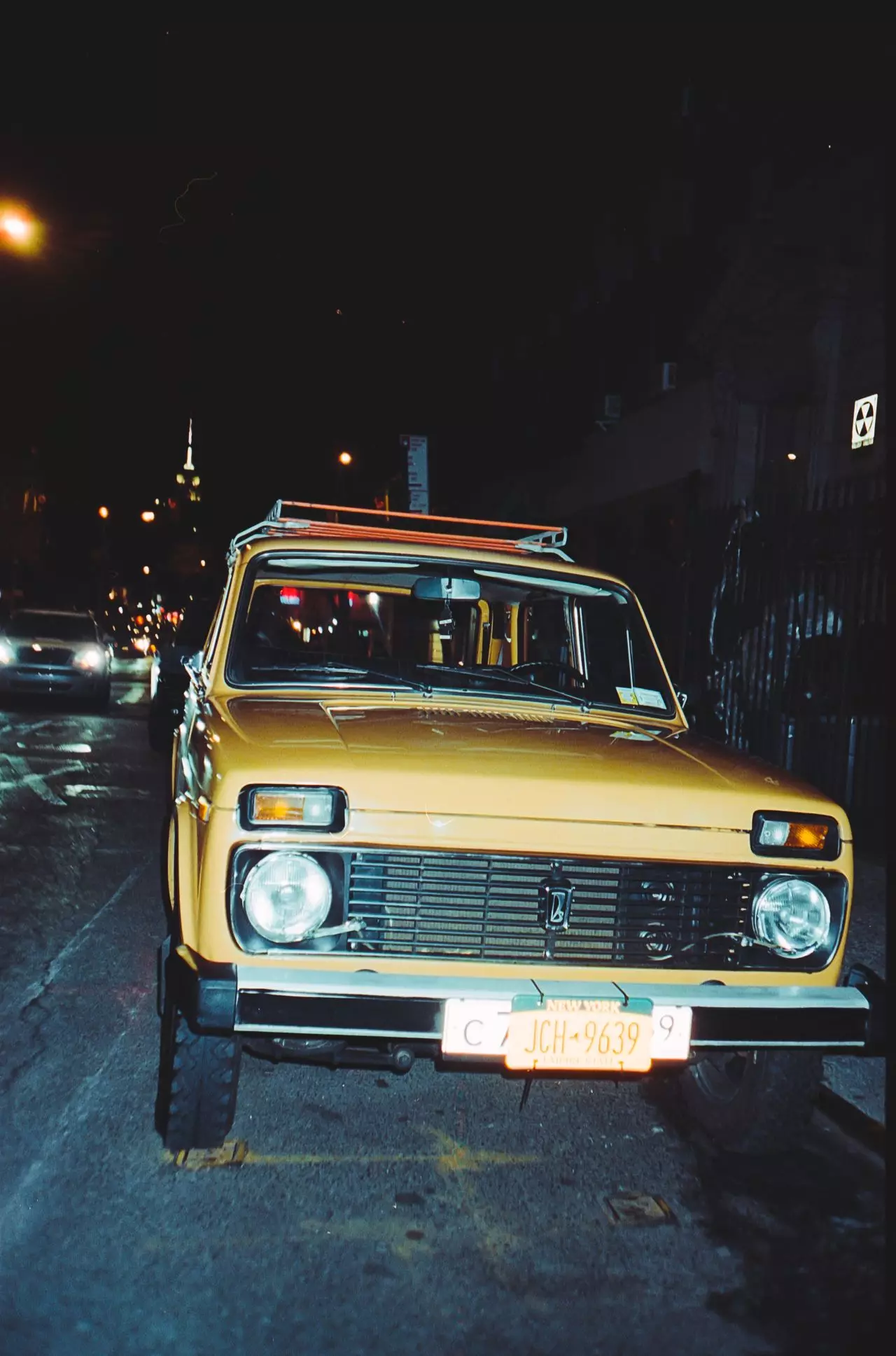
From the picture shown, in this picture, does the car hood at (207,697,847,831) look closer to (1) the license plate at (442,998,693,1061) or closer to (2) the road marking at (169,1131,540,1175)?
(1) the license plate at (442,998,693,1061)

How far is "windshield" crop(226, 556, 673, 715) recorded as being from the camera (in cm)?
445

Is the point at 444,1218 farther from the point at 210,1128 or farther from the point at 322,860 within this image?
the point at 322,860

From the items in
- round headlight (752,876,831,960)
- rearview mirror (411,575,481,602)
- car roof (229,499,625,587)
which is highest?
car roof (229,499,625,587)

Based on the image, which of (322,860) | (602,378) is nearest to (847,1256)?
(322,860)

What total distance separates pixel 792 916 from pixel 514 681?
1.55m

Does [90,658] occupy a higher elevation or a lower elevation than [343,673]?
lower

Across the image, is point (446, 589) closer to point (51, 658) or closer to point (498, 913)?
point (498, 913)

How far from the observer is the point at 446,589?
15.1 ft

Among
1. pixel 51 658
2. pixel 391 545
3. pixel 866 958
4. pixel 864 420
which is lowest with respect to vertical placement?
pixel 866 958

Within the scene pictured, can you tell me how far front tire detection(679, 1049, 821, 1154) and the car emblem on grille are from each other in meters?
0.78

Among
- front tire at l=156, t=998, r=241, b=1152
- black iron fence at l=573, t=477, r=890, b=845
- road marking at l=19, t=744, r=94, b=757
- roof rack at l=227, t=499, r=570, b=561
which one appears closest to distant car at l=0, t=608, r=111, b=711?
road marking at l=19, t=744, r=94, b=757

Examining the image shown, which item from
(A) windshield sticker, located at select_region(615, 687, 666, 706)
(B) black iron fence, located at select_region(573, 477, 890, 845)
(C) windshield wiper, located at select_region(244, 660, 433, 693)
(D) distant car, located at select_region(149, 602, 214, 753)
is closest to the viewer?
(C) windshield wiper, located at select_region(244, 660, 433, 693)

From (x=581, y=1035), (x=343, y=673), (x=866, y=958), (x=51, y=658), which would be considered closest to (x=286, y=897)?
(x=581, y=1035)

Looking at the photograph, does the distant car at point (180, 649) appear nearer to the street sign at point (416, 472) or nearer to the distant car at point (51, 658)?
the street sign at point (416, 472)
